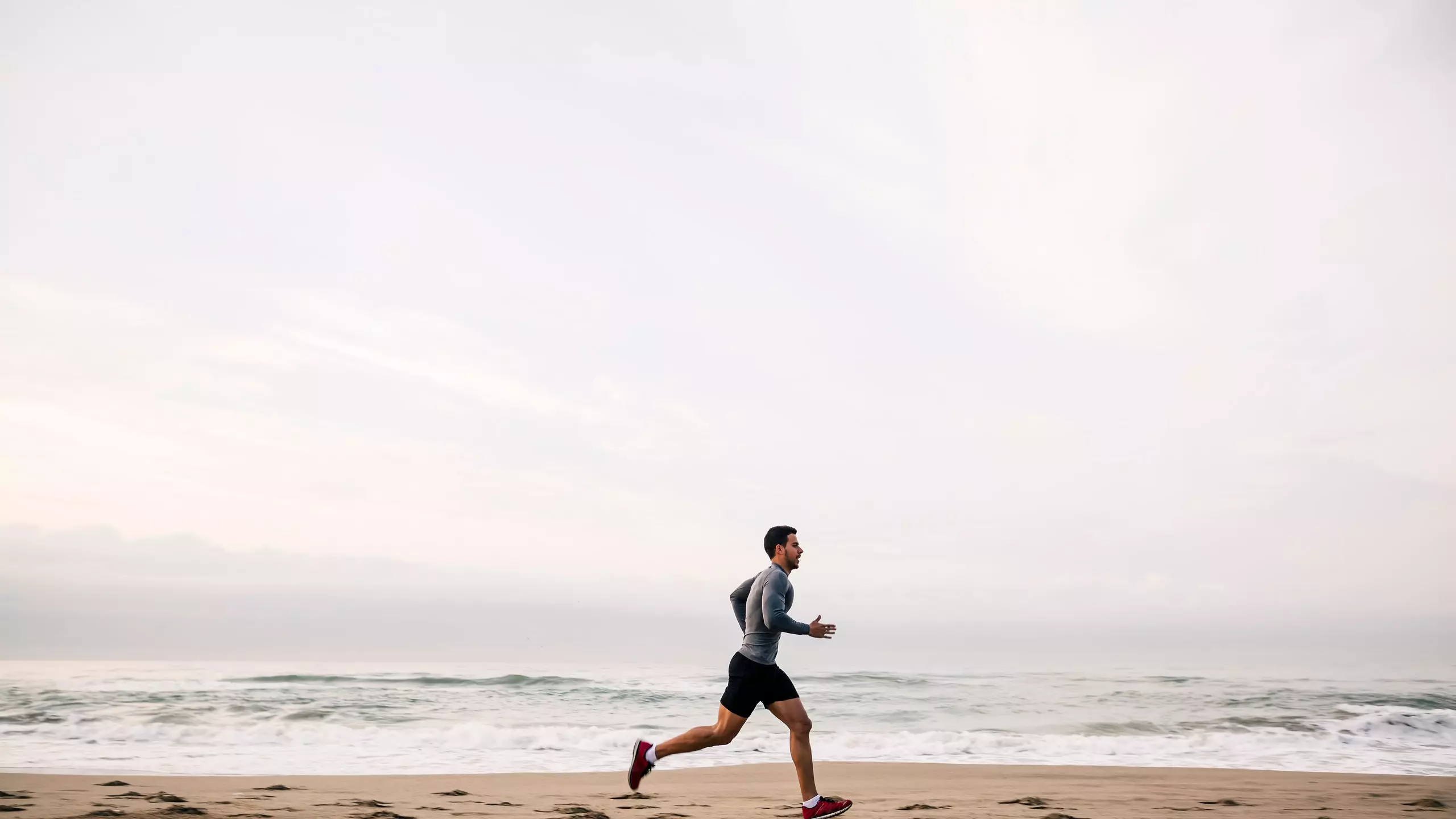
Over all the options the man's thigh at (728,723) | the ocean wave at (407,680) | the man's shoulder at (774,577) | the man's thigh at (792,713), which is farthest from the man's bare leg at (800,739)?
the ocean wave at (407,680)

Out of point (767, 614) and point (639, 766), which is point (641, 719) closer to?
point (639, 766)

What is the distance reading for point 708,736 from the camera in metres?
6.13

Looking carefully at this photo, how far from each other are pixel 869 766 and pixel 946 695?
38.6 feet

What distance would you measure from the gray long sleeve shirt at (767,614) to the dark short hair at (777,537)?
0.38 ft

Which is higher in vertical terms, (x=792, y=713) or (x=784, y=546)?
(x=784, y=546)

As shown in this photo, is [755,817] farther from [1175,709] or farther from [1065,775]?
[1175,709]

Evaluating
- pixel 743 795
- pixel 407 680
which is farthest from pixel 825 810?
pixel 407 680

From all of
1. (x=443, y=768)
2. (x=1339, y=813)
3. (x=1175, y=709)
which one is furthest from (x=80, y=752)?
(x=1175, y=709)

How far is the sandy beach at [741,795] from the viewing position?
7195 millimetres

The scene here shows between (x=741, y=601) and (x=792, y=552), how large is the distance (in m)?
0.51

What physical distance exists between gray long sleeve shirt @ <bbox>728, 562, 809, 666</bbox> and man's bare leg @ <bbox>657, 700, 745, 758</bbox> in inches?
15.5

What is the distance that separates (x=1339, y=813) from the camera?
7.62m

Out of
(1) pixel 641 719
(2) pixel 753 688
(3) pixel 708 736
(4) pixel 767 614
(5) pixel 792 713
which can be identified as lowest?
(1) pixel 641 719

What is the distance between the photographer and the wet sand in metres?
7.17
